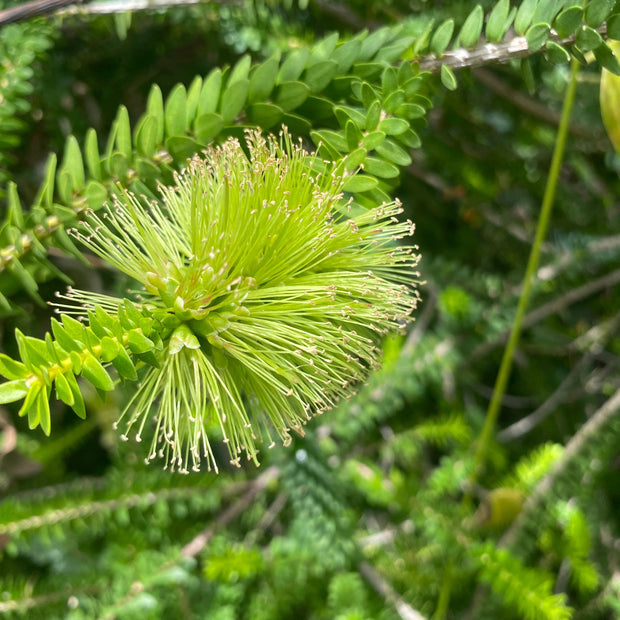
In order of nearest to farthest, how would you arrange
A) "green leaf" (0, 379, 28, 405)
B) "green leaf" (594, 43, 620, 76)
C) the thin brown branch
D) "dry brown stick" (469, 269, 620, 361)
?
"green leaf" (0, 379, 28, 405) → "green leaf" (594, 43, 620, 76) → the thin brown branch → "dry brown stick" (469, 269, 620, 361)

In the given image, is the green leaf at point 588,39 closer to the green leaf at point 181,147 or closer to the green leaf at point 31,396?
the green leaf at point 181,147

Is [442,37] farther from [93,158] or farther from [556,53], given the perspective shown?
[93,158]

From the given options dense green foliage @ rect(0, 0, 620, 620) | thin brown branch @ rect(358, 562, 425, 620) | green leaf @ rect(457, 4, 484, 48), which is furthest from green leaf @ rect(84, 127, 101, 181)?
thin brown branch @ rect(358, 562, 425, 620)

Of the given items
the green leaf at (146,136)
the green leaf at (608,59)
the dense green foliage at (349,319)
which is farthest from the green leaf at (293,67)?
the green leaf at (608,59)

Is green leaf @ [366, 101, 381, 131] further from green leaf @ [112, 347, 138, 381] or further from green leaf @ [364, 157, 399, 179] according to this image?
green leaf @ [112, 347, 138, 381]

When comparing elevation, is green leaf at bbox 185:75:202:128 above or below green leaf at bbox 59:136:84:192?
above

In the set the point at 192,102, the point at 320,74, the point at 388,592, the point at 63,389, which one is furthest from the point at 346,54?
the point at 388,592

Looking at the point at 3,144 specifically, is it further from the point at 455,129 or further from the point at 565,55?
the point at 455,129
